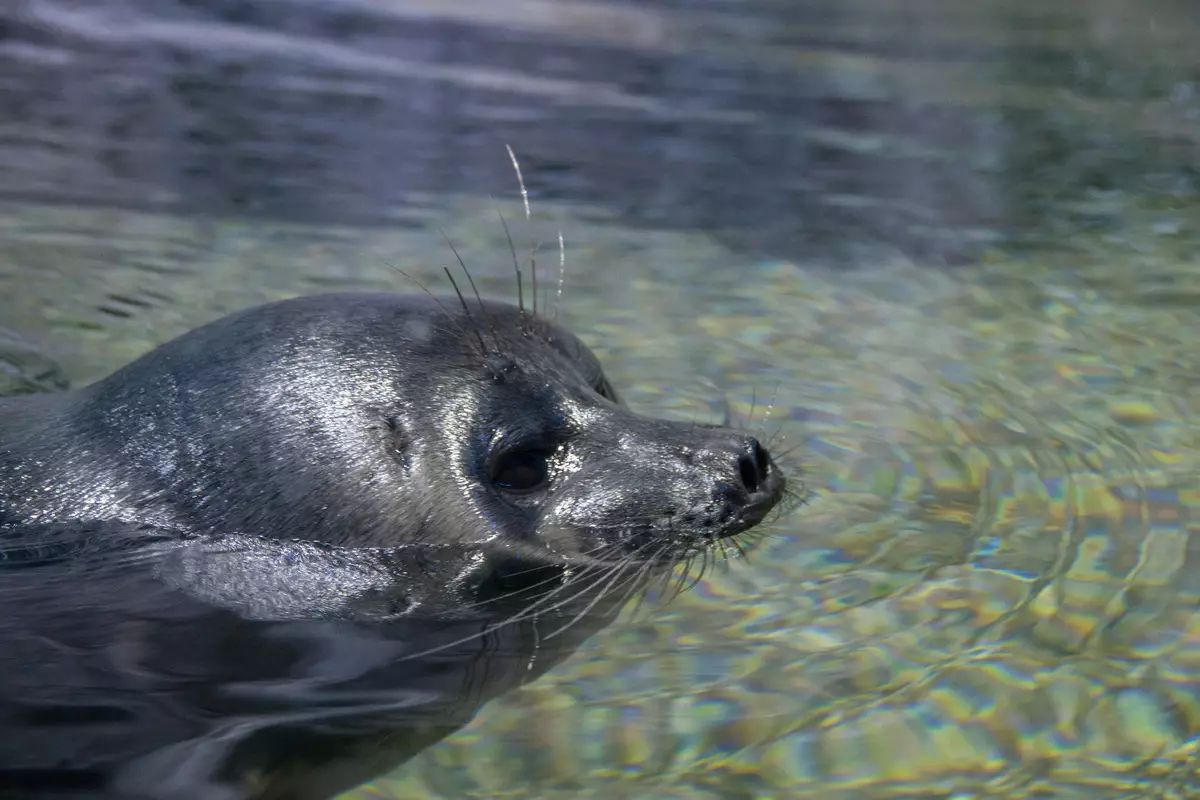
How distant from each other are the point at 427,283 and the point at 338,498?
8.25 feet

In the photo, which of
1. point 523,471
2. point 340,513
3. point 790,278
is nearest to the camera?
point 340,513

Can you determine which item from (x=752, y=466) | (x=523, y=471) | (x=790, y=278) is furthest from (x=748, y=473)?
(x=790, y=278)

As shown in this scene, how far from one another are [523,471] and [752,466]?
0.52 m

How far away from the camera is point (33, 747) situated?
2633 mm

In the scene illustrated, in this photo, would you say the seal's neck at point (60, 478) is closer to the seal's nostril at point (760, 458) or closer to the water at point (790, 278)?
the water at point (790, 278)

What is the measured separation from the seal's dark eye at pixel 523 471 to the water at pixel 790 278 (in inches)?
15.8

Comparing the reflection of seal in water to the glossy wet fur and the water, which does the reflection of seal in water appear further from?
the water

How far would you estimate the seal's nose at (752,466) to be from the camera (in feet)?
10.9

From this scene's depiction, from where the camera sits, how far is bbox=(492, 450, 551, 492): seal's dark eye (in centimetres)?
332

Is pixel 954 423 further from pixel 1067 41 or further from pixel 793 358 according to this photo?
pixel 1067 41

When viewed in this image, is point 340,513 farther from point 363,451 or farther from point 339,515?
point 363,451

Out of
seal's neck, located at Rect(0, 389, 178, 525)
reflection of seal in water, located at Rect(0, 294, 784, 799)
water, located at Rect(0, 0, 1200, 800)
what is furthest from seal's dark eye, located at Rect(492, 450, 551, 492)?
seal's neck, located at Rect(0, 389, 178, 525)

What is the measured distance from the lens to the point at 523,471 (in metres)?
3.34

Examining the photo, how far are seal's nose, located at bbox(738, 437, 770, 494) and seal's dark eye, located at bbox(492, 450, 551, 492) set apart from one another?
442 millimetres
